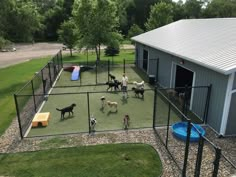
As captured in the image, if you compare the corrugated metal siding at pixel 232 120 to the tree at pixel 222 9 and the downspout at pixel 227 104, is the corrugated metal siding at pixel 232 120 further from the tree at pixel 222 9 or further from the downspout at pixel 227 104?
the tree at pixel 222 9

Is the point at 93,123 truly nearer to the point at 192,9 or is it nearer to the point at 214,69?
the point at 214,69

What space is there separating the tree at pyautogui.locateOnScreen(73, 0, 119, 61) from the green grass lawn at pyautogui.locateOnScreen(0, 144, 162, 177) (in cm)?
1773

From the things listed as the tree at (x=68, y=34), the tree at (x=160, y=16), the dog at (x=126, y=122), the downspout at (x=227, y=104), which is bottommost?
the dog at (x=126, y=122)

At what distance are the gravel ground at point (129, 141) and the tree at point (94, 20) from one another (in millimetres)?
16259

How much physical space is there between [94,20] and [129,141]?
18029 mm

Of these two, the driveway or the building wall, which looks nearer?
the building wall

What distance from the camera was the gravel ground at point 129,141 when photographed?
288 inches

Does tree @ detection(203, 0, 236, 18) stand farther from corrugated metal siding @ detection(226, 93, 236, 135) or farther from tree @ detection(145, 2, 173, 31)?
corrugated metal siding @ detection(226, 93, 236, 135)

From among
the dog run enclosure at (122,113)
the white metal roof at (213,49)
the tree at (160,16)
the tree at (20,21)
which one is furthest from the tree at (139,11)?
the dog run enclosure at (122,113)

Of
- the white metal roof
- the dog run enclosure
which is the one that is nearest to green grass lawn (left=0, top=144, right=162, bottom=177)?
the dog run enclosure

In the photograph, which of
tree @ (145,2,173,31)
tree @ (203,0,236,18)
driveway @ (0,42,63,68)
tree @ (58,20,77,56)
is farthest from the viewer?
tree @ (203,0,236,18)

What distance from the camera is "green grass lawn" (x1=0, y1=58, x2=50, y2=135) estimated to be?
1090 cm

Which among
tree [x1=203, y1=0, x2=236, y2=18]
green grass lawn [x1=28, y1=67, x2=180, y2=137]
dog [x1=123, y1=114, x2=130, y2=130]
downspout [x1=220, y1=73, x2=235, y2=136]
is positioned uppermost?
tree [x1=203, y1=0, x2=236, y2=18]

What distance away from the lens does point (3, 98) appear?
1362 centimetres
